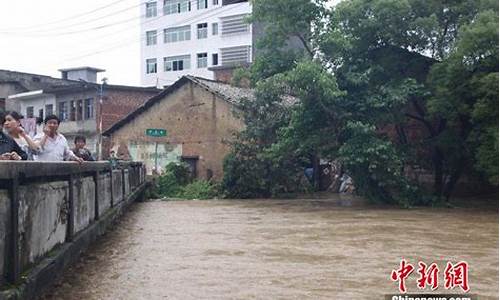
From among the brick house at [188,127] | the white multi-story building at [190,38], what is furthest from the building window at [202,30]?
the brick house at [188,127]

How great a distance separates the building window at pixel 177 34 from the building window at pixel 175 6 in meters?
1.41

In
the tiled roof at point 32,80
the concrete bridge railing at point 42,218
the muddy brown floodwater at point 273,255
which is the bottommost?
the muddy brown floodwater at point 273,255

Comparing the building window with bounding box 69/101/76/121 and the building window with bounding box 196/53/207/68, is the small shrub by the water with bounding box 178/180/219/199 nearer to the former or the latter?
the building window with bounding box 69/101/76/121

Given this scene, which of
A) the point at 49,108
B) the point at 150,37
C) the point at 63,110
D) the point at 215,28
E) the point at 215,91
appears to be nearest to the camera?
the point at 215,91

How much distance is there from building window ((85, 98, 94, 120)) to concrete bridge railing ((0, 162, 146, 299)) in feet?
83.8

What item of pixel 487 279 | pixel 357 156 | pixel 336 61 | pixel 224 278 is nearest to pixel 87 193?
pixel 224 278

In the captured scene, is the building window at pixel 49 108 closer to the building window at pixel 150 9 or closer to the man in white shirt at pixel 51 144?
the building window at pixel 150 9

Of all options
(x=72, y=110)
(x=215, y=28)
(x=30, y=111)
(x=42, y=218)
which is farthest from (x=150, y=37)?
(x=42, y=218)

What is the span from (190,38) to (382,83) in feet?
103

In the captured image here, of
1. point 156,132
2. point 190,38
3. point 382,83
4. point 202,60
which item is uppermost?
point 190,38

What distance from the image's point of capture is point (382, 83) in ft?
66.4

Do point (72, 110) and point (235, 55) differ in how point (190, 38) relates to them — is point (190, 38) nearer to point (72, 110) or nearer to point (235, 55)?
point (235, 55)

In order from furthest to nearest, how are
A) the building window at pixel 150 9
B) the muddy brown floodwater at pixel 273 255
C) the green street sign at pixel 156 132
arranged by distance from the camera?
the building window at pixel 150 9 → the green street sign at pixel 156 132 → the muddy brown floodwater at pixel 273 255

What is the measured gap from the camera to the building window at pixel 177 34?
162ft
